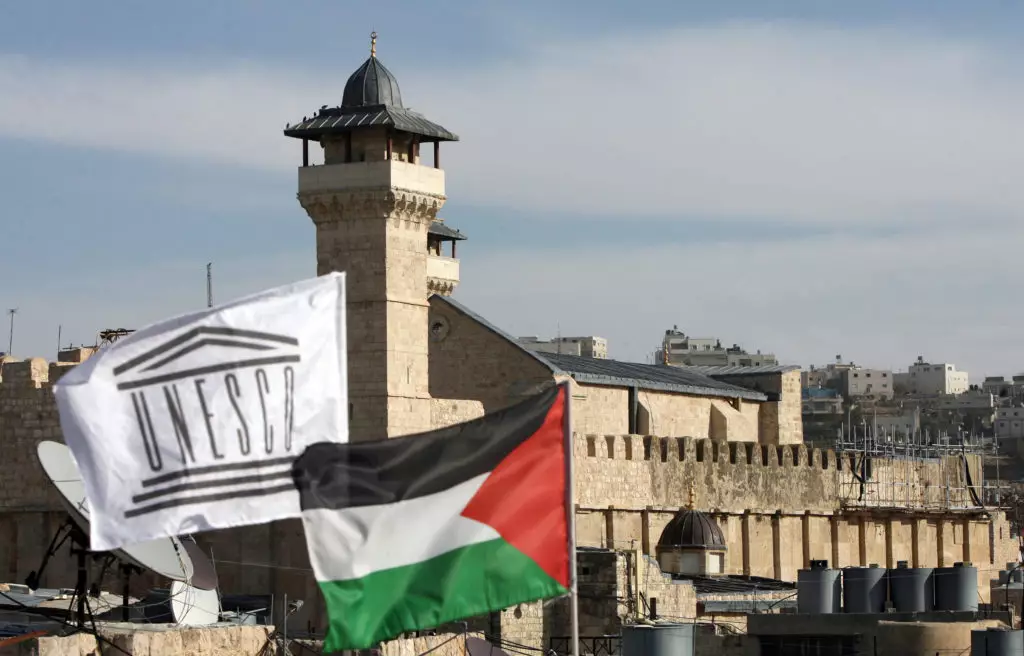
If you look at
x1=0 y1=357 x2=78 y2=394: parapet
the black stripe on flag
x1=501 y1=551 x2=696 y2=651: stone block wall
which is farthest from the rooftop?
the black stripe on flag

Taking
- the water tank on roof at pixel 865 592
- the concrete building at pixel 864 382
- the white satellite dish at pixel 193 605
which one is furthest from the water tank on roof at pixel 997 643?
the concrete building at pixel 864 382

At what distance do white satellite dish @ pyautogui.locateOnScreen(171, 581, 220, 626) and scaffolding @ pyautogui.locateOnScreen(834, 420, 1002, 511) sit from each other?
3392 cm

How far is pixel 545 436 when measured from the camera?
10.8 meters

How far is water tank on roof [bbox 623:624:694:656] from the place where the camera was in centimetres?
2186

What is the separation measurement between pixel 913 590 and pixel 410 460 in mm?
17151

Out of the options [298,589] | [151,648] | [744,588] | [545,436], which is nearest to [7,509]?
[298,589]

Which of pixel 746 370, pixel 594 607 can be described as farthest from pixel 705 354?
pixel 594 607

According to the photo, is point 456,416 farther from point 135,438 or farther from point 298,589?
point 135,438

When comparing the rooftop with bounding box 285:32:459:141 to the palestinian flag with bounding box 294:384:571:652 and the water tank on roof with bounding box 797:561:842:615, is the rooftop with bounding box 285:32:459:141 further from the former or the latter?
the palestinian flag with bounding box 294:384:571:652

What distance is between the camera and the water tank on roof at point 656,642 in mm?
21859

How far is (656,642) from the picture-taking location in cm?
2191

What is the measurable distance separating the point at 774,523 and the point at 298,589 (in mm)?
16053

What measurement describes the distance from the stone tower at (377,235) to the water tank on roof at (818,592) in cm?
1230

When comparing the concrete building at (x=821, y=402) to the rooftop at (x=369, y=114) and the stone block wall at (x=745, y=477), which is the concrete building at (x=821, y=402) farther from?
the rooftop at (x=369, y=114)
